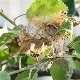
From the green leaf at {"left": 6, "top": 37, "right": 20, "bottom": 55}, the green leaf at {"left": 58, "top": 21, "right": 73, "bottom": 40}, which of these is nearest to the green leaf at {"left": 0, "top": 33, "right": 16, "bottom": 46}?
the green leaf at {"left": 6, "top": 37, "right": 20, "bottom": 55}

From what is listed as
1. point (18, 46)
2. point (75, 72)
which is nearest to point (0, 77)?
point (18, 46)

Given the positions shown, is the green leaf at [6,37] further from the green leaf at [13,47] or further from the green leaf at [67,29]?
the green leaf at [67,29]

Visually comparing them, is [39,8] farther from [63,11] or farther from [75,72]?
[75,72]

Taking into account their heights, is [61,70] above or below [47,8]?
below

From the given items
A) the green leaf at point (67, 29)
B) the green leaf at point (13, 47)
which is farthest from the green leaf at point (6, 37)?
the green leaf at point (67, 29)

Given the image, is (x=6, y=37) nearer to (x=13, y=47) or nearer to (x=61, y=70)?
(x=13, y=47)

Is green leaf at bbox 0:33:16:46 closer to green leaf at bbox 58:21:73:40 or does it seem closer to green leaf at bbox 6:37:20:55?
green leaf at bbox 6:37:20:55

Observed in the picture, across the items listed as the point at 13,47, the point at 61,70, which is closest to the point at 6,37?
the point at 13,47
